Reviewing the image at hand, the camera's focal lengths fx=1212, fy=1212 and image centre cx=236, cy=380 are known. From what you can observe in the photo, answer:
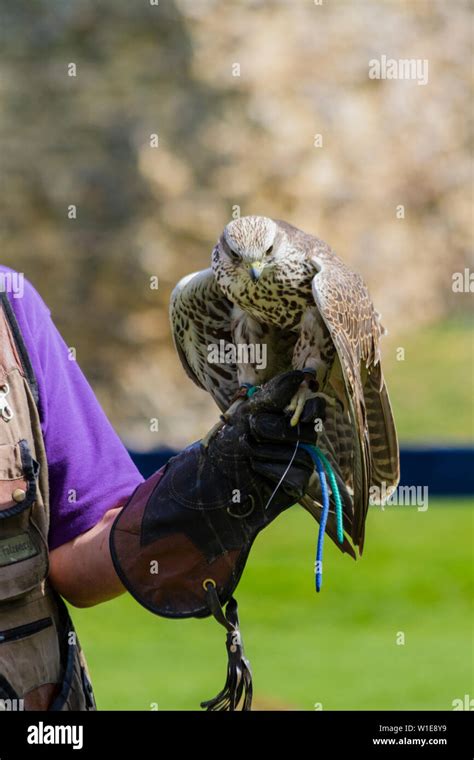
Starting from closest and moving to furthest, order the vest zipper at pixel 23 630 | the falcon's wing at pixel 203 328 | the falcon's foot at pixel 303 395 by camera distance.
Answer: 1. the vest zipper at pixel 23 630
2. the falcon's foot at pixel 303 395
3. the falcon's wing at pixel 203 328

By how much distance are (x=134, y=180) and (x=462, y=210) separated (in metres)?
5.27

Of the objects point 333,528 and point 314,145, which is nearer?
point 333,528

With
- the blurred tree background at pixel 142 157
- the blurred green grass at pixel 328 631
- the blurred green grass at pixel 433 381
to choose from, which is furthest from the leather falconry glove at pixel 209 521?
the blurred green grass at pixel 433 381

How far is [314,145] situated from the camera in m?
13.2

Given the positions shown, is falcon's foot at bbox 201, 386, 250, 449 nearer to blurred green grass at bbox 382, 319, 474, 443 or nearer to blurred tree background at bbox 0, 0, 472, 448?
blurred tree background at bbox 0, 0, 472, 448

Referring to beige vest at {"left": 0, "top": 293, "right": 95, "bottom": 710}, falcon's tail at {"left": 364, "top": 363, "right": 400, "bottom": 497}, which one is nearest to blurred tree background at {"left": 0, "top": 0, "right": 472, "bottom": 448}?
falcon's tail at {"left": 364, "top": 363, "right": 400, "bottom": 497}

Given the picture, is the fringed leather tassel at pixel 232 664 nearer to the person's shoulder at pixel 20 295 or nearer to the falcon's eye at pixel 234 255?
the person's shoulder at pixel 20 295

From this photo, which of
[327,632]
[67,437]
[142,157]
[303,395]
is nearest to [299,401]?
[303,395]

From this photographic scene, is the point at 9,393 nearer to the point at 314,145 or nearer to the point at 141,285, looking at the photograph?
the point at 141,285

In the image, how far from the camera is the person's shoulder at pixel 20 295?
271 cm

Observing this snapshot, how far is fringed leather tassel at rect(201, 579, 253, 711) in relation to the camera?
2623 millimetres

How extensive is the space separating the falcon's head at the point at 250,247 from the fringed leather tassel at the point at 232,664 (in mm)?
1021

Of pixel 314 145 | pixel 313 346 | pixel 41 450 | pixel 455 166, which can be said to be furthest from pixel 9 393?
pixel 455 166
